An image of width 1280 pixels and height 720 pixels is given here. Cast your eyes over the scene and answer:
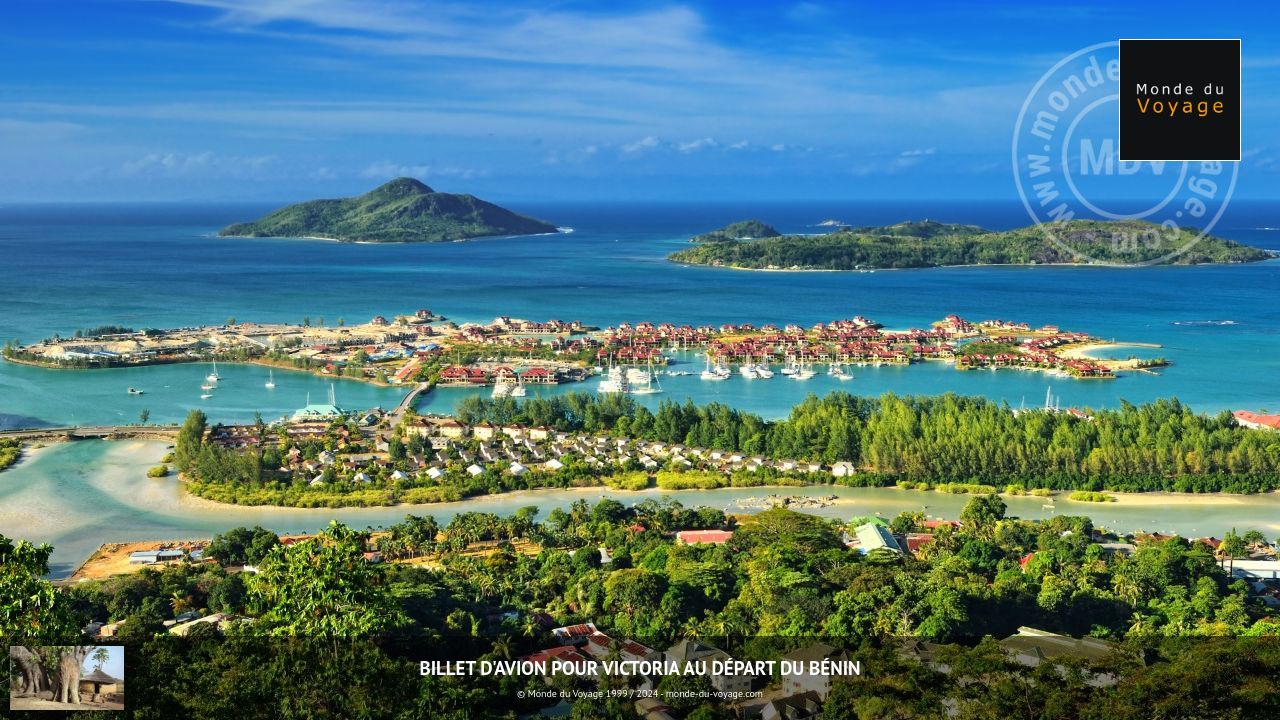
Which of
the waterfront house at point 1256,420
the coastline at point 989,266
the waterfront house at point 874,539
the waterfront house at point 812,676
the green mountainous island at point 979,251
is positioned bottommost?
the waterfront house at point 874,539

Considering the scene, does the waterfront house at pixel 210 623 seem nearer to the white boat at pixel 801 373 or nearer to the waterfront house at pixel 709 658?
the waterfront house at pixel 709 658

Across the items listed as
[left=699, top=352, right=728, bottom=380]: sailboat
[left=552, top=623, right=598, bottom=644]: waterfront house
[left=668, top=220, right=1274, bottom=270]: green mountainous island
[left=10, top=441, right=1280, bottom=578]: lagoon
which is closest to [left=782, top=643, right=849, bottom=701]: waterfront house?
[left=552, top=623, right=598, bottom=644]: waterfront house

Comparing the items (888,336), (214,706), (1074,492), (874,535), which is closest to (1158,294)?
(888,336)

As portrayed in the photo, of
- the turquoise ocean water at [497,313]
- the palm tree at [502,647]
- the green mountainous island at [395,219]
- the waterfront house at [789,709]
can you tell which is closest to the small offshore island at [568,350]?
the turquoise ocean water at [497,313]

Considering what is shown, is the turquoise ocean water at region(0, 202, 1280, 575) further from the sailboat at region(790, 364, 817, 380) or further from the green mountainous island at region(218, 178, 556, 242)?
the green mountainous island at region(218, 178, 556, 242)

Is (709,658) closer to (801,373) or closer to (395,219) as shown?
(801,373)

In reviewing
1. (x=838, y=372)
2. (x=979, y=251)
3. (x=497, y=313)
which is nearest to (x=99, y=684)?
(x=838, y=372)

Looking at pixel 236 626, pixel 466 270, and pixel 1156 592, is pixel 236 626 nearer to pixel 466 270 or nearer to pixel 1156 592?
pixel 1156 592
